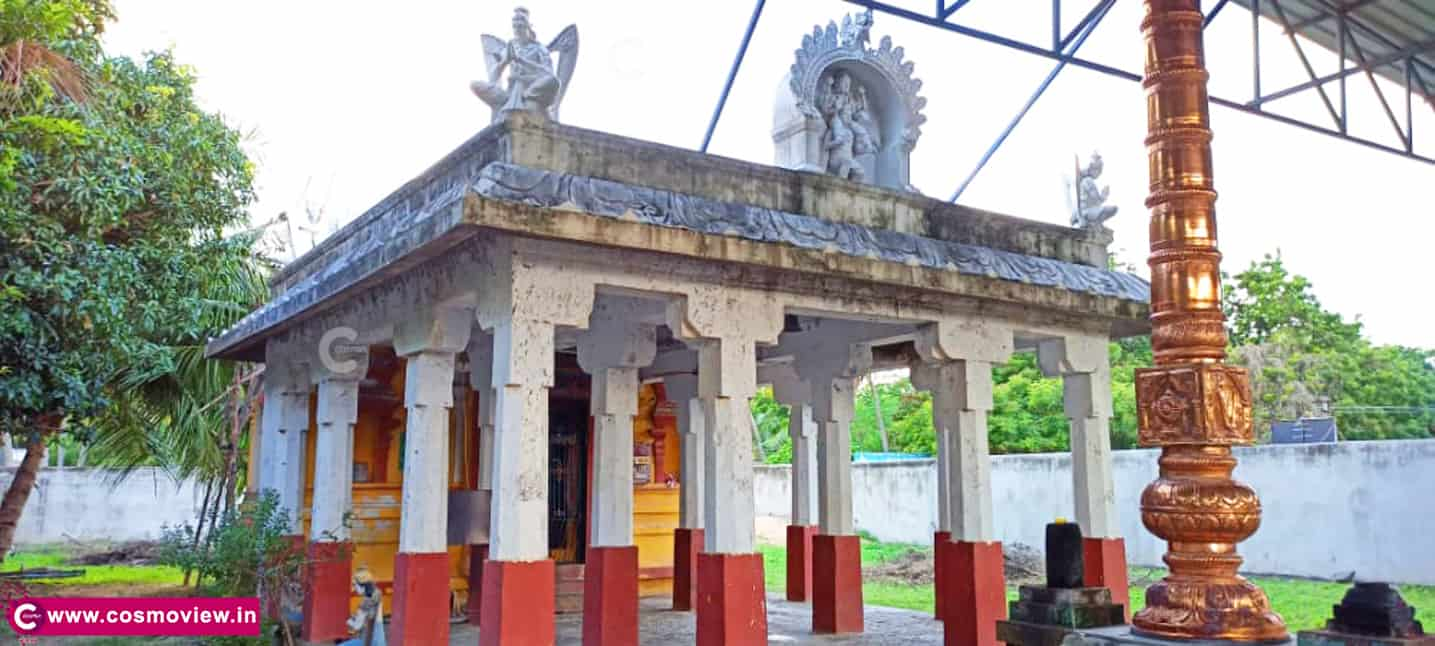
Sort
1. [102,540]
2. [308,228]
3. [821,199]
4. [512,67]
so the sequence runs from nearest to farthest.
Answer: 1. [512,67]
2. [821,199]
3. [308,228]
4. [102,540]

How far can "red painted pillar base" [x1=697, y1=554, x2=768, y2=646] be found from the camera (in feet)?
26.4

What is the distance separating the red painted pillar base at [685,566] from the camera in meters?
14.3

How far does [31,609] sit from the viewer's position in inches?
385

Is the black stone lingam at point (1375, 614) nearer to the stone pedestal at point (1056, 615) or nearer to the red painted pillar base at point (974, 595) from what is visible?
the stone pedestal at point (1056, 615)

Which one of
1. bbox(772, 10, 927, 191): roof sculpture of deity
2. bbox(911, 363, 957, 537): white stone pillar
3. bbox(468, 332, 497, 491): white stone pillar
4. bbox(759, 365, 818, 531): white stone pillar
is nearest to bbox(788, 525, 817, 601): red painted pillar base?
bbox(759, 365, 818, 531): white stone pillar

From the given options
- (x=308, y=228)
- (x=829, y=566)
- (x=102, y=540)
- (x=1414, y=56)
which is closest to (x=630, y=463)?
(x=829, y=566)

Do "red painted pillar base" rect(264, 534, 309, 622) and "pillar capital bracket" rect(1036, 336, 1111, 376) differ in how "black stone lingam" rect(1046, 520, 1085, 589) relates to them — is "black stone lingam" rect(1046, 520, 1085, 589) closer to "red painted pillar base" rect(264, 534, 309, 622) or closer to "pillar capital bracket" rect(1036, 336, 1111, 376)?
"pillar capital bracket" rect(1036, 336, 1111, 376)

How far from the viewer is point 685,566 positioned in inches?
571

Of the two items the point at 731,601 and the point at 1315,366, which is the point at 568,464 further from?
the point at 1315,366

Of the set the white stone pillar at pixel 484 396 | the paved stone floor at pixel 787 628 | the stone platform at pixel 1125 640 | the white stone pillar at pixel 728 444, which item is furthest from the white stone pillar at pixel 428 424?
the stone platform at pixel 1125 640

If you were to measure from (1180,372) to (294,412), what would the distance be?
10.0m

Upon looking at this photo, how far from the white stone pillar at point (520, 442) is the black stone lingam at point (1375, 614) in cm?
474

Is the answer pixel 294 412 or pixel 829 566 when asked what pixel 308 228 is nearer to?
pixel 294 412

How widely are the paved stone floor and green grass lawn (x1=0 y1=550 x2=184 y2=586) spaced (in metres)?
9.14
